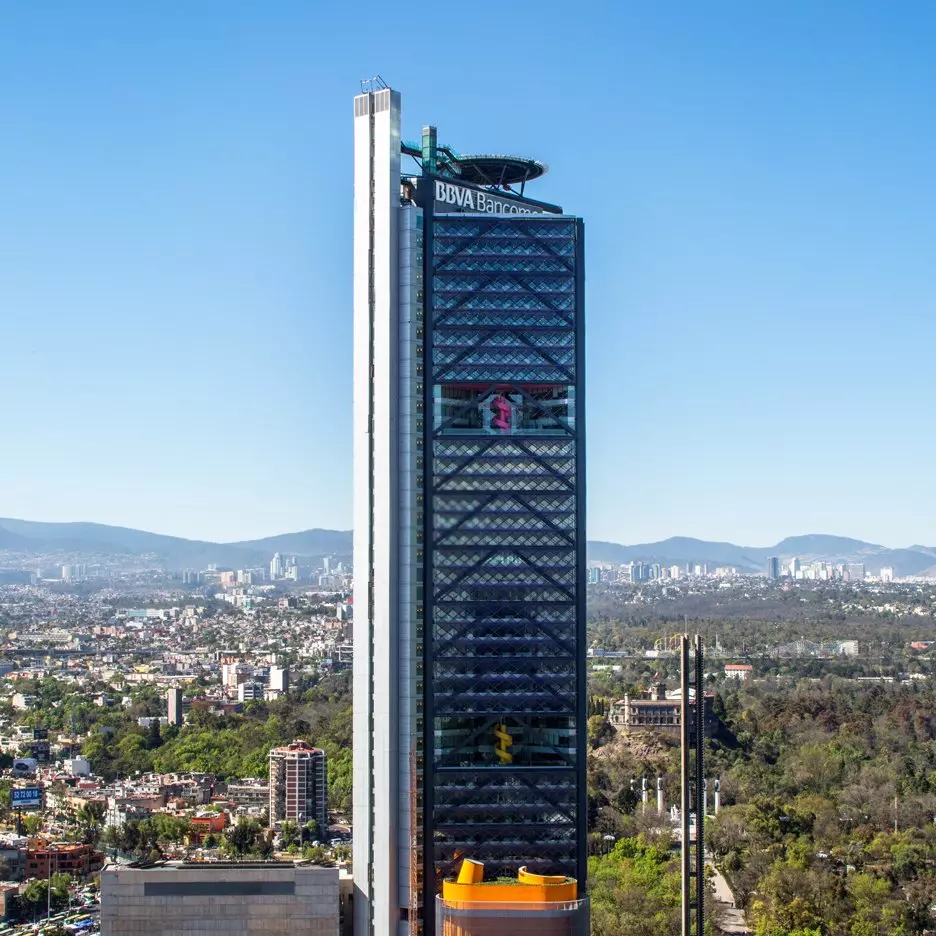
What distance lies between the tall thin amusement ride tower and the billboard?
2917 inches

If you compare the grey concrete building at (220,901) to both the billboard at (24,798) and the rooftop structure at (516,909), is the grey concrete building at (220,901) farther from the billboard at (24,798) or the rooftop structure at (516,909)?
the billboard at (24,798)

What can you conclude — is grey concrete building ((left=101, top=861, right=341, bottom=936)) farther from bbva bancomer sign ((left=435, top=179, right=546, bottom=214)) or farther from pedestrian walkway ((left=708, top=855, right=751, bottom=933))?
pedestrian walkway ((left=708, top=855, right=751, bottom=933))

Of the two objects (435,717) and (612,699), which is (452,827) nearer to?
(435,717)

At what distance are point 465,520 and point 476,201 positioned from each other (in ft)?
42.4

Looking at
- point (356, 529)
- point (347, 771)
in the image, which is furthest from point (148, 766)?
point (356, 529)

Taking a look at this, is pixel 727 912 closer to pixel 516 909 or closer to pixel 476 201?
pixel 516 909

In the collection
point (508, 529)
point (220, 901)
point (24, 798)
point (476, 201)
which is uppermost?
point (476, 201)

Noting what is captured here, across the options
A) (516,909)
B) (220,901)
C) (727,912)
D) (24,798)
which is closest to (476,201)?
(516,909)

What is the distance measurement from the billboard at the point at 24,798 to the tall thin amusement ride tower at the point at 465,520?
74.1 m

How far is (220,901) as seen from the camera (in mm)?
60094

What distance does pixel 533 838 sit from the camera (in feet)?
218

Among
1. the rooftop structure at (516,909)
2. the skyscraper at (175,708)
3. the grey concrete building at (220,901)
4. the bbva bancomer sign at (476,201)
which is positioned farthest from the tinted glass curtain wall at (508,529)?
the skyscraper at (175,708)

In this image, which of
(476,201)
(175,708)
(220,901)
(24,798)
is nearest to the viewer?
(220,901)

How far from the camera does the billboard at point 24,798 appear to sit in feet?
438
